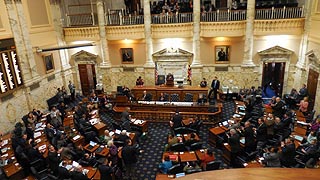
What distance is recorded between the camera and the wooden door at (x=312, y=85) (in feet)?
43.0

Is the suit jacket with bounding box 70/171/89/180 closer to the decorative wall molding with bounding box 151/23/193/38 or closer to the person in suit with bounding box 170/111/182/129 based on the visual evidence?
the person in suit with bounding box 170/111/182/129

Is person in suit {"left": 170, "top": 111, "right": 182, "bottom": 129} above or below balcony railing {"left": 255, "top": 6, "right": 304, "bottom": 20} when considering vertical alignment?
below

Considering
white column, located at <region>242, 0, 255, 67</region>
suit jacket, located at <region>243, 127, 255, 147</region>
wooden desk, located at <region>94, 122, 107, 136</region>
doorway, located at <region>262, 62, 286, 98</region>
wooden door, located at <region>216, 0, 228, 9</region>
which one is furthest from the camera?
wooden door, located at <region>216, 0, 228, 9</region>

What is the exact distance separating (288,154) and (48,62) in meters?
14.5

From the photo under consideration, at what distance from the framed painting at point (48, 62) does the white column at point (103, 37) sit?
10.9 feet

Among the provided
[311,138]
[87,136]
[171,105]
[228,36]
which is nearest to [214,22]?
[228,36]

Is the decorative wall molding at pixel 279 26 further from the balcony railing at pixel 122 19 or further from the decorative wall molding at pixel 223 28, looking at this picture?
the balcony railing at pixel 122 19

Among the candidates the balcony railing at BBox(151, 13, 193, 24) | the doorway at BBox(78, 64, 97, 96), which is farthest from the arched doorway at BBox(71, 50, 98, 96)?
the balcony railing at BBox(151, 13, 193, 24)

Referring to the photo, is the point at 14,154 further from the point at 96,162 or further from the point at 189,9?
the point at 189,9

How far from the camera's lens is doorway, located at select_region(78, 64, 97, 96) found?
60.3 ft

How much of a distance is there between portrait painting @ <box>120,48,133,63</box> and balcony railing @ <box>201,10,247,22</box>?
17.9 ft

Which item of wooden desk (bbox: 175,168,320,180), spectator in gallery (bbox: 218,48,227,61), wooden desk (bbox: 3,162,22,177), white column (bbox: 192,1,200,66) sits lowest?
wooden desk (bbox: 3,162,22,177)

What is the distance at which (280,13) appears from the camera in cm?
1470

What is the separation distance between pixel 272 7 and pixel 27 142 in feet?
48.5
